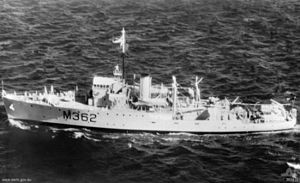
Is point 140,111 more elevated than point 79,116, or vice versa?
point 140,111

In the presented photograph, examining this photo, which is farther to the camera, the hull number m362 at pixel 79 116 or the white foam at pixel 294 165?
the hull number m362 at pixel 79 116

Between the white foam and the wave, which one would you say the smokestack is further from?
the white foam

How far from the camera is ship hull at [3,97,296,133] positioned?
5250cm

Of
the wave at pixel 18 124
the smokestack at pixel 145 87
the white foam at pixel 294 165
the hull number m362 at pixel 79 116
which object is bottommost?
the white foam at pixel 294 165

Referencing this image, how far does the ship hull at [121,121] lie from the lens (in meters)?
52.5

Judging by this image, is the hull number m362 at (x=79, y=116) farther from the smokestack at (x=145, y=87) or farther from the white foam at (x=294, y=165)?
the white foam at (x=294, y=165)

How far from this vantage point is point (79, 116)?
5284cm

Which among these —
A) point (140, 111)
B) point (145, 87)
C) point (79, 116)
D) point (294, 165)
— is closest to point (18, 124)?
point (79, 116)

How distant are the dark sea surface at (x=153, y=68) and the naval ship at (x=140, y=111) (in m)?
1.11

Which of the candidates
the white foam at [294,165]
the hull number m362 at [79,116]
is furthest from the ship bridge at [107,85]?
the white foam at [294,165]

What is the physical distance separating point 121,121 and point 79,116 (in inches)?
190

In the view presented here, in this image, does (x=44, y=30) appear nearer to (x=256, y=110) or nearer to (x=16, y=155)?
(x=16, y=155)

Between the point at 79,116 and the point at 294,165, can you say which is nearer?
the point at 294,165

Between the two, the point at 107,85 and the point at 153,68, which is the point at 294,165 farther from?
the point at 153,68
